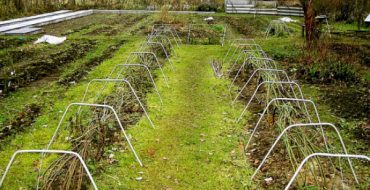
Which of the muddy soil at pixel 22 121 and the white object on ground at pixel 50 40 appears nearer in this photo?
the muddy soil at pixel 22 121

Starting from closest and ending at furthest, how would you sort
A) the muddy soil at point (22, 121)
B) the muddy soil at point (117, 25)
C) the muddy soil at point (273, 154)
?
the muddy soil at point (273, 154) → the muddy soil at point (22, 121) → the muddy soil at point (117, 25)

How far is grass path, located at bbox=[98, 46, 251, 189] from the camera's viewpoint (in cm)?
421

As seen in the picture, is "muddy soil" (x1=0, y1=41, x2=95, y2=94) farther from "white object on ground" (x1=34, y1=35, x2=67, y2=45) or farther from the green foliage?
the green foliage

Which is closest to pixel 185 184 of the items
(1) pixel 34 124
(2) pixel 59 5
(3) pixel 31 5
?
(1) pixel 34 124

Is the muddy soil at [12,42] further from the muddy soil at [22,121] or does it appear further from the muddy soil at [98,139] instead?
the muddy soil at [98,139]

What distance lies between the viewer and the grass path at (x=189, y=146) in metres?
4.21

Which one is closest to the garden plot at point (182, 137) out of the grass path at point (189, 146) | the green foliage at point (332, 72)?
the grass path at point (189, 146)

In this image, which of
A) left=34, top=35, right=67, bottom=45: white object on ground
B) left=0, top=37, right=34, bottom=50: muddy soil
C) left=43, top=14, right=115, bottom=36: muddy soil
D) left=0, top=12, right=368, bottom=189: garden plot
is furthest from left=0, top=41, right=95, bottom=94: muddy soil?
left=43, top=14, right=115, bottom=36: muddy soil

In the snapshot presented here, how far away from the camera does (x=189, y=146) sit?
5.08 m

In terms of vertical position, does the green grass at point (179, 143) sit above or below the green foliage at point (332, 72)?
below

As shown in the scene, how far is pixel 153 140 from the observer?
525 cm

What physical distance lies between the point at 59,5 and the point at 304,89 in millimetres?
18866

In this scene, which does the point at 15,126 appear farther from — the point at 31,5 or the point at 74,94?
the point at 31,5

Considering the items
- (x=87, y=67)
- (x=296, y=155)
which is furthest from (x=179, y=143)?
(x=87, y=67)
